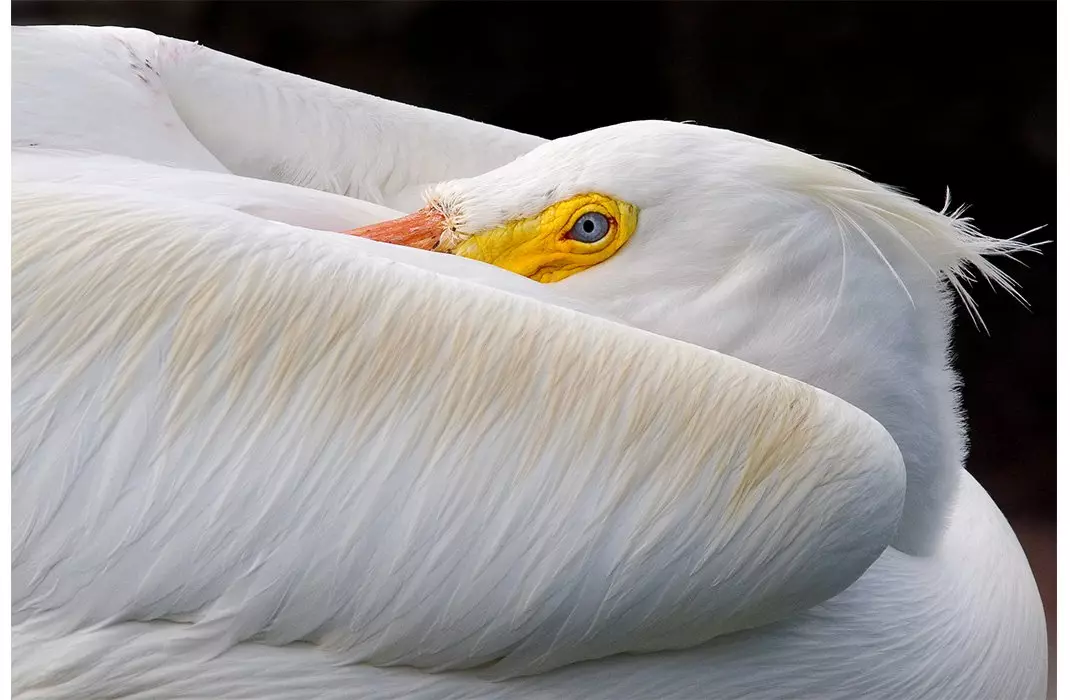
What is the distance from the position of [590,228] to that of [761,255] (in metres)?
0.10

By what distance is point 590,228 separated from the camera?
0.76 metres

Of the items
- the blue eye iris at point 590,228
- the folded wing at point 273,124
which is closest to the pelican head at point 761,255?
the blue eye iris at point 590,228

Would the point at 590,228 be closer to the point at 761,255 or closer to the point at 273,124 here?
the point at 761,255

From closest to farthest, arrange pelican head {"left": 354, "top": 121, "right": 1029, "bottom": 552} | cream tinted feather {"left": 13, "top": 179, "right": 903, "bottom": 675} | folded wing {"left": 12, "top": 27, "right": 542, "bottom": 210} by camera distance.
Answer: cream tinted feather {"left": 13, "top": 179, "right": 903, "bottom": 675} < pelican head {"left": 354, "top": 121, "right": 1029, "bottom": 552} < folded wing {"left": 12, "top": 27, "right": 542, "bottom": 210}

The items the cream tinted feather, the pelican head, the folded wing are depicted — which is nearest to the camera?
the cream tinted feather

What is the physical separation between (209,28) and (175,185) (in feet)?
1.90

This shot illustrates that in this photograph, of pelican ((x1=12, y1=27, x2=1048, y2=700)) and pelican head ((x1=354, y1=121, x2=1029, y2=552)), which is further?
pelican head ((x1=354, y1=121, x2=1029, y2=552))

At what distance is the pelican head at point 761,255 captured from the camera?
721 millimetres

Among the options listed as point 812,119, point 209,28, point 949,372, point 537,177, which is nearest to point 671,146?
point 537,177

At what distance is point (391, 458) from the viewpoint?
0.61m

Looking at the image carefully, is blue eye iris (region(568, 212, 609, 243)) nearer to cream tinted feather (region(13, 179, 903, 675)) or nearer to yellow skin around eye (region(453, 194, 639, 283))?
yellow skin around eye (region(453, 194, 639, 283))

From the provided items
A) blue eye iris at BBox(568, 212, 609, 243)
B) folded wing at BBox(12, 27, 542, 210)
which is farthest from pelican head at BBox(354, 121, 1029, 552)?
folded wing at BBox(12, 27, 542, 210)

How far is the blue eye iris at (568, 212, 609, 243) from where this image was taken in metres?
0.75

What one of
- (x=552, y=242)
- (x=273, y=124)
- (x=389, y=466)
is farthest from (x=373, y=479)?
(x=273, y=124)
